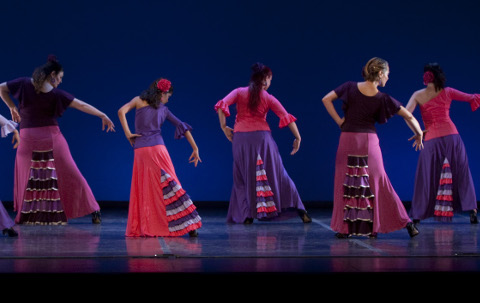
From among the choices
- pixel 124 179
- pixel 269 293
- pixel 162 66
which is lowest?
pixel 269 293

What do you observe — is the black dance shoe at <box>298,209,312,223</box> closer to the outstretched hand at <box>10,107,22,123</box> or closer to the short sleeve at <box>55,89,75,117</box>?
the short sleeve at <box>55,89,75,117</box>

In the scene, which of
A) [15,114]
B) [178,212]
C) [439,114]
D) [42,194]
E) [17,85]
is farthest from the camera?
[439,114]

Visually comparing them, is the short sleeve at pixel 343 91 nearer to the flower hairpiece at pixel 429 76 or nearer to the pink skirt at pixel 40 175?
the flower hairpiece at pixel 429 76

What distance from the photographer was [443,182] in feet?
25.6

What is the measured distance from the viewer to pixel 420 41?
31.9 ft

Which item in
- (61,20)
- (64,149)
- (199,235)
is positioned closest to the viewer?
(199,235)

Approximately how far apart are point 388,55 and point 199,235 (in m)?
4.11

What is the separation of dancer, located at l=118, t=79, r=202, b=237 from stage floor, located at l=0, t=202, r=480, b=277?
0.52 ft

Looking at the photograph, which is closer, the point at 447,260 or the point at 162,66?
the point at 447,260

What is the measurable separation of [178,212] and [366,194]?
1.41 metres

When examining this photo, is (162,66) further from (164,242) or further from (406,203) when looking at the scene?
(164,242)

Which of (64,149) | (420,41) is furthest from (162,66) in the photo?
(420,41)

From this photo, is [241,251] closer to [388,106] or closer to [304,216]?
[388,106]

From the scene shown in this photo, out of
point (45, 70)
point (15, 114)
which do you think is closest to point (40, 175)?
point (15, 114)
